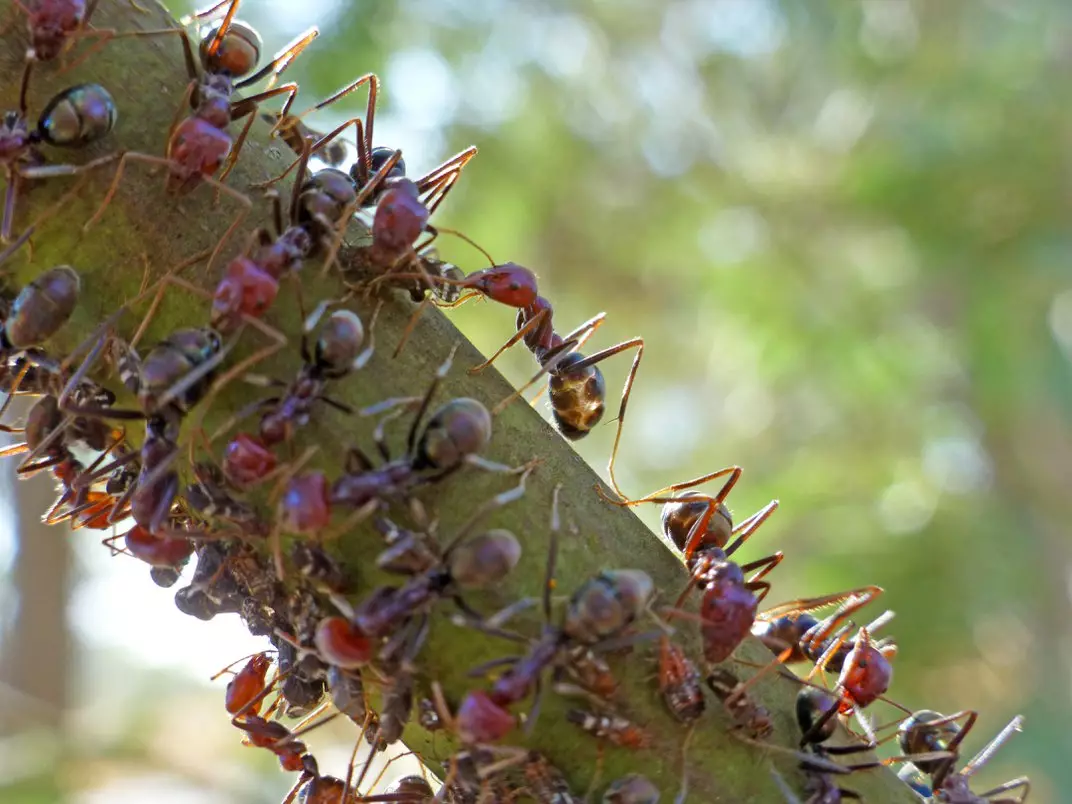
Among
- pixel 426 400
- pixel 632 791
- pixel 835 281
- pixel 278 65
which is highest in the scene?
pixel 835 281

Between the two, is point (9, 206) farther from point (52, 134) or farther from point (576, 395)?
point (576, 395)

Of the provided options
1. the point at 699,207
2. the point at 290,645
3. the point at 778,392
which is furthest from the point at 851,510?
the point at 290,645

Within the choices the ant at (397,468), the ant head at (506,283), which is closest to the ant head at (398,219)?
the ant at (397,468)

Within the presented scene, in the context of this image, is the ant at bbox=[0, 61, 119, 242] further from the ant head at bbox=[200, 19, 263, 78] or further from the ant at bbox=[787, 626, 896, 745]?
the ant at bbox=[787, 626, 896, 745]

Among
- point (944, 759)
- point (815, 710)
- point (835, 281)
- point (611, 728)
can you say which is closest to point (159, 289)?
point (611, 728)

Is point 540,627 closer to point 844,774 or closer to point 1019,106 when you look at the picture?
point 844,774

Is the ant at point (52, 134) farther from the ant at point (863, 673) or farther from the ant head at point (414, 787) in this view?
the ant at point (863, 673)
